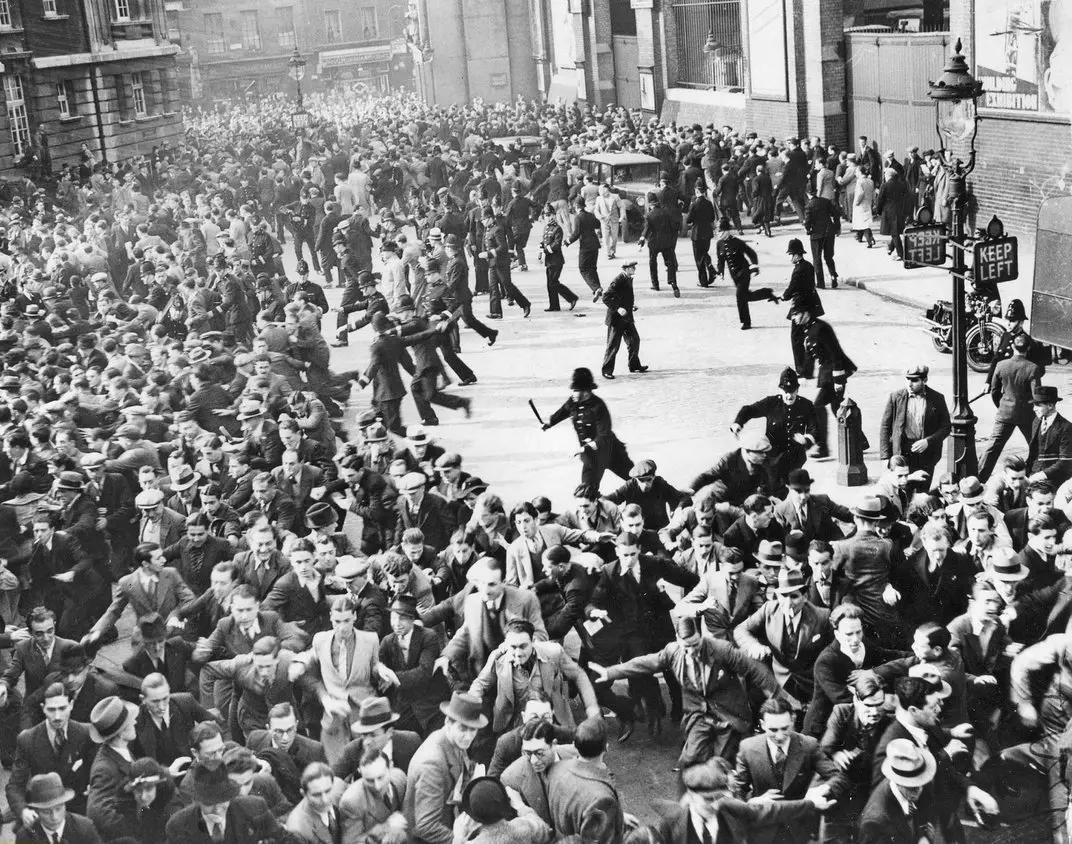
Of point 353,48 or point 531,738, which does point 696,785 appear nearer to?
point 531,738

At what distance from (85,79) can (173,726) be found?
133 ft

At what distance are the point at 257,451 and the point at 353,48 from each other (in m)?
76.1

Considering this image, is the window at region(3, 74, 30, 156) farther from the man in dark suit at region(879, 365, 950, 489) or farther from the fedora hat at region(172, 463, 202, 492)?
the man in dark suit at region(879, 365, 950, 489)

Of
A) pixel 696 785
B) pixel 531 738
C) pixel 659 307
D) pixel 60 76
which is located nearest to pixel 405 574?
pixel 531 738

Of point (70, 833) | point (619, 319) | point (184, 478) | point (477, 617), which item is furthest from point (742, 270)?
point (70, 833)

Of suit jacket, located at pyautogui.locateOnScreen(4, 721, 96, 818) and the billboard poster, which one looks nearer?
suit jacket, located at pyautogui.locateOnScreen(4, 721, 96, 818)

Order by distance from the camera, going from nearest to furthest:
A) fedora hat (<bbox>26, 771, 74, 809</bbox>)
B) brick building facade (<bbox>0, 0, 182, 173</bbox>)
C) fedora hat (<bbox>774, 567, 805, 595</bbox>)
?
fedora hat (<bbox>26, 771, 74, 809</bbox>) < fedora hat (<bbox>774, 567, 805, 595</bbox>) < brick building facade (<bbox>0, 0, 182, 173</bbox>)

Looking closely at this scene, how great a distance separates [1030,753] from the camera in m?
7.28

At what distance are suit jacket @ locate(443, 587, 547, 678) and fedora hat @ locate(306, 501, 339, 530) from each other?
1984mm

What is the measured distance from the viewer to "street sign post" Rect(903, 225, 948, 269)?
12.0 meters

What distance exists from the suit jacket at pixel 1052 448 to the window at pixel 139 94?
41.8 m

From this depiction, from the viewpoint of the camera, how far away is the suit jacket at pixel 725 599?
8273mm

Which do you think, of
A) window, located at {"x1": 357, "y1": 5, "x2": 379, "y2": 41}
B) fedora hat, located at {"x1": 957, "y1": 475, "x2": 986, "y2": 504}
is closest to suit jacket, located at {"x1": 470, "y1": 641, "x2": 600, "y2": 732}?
fedora hat, located at {"x1": 957, "y1": 475, "x2": 986, "y2": 504}

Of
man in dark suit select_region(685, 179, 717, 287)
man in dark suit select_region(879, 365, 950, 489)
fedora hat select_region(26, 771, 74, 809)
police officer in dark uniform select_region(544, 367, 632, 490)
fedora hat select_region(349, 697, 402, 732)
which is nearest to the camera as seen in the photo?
fedora hat select_region(26, 771, 74, 809)
